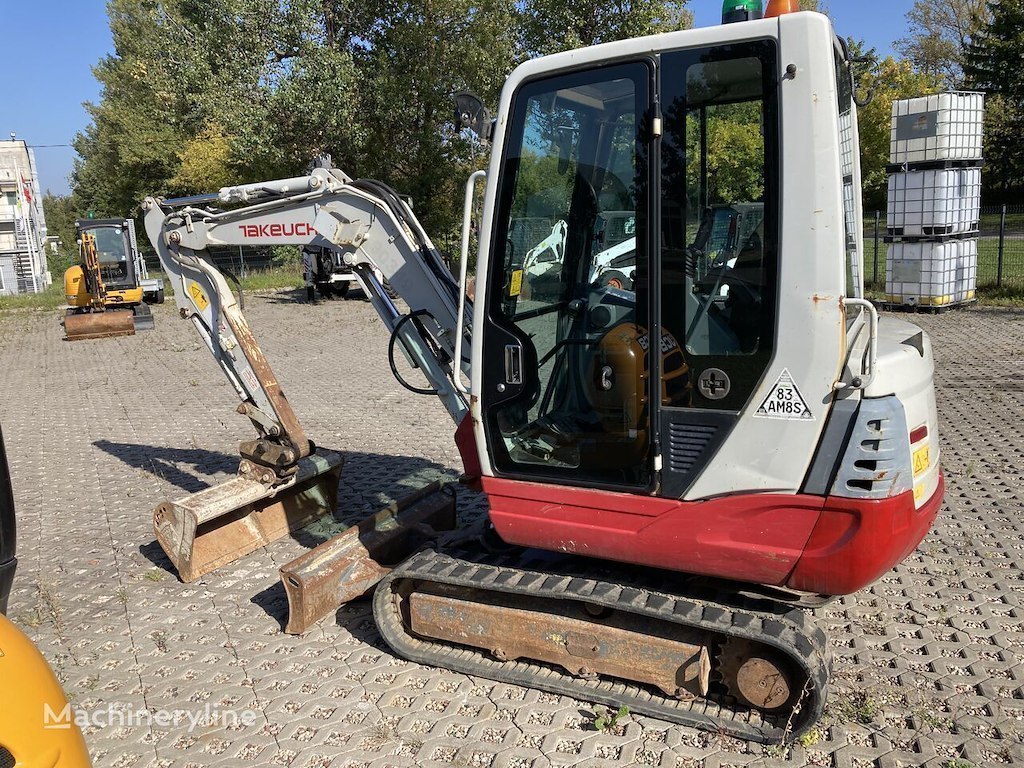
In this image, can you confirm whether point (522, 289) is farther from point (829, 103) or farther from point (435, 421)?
point (435, 421)

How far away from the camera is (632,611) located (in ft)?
11.1

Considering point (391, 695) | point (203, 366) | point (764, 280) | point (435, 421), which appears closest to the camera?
point (764, 280)

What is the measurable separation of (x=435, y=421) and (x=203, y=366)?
648 centimetres

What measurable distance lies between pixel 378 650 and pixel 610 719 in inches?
51.1

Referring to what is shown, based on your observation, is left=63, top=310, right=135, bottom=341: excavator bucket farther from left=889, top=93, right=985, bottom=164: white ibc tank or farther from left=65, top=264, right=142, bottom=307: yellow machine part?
left=889, top=93, right=985, bottom=164: white ibc tank

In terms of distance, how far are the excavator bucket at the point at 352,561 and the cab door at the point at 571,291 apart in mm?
1299

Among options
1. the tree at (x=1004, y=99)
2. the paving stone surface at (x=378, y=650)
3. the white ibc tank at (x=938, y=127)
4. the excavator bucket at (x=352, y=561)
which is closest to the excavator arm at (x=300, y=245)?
the excavator bucket at (x=352, y=561)

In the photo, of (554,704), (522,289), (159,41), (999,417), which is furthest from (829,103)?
(159,41)

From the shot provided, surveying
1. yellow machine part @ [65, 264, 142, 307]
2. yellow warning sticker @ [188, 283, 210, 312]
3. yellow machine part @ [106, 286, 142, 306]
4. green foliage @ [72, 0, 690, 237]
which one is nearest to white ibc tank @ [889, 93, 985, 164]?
green foliage @ [72, 0, 690, 237]

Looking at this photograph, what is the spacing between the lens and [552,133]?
3.43 metres

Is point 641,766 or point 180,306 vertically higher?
point 180,306

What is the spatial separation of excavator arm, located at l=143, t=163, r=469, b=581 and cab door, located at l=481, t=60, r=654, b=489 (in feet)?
1.63

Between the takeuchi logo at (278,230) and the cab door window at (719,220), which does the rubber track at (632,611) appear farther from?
the takeuchi logo at (278,230)

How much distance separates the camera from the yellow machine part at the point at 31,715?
6.15 feet
